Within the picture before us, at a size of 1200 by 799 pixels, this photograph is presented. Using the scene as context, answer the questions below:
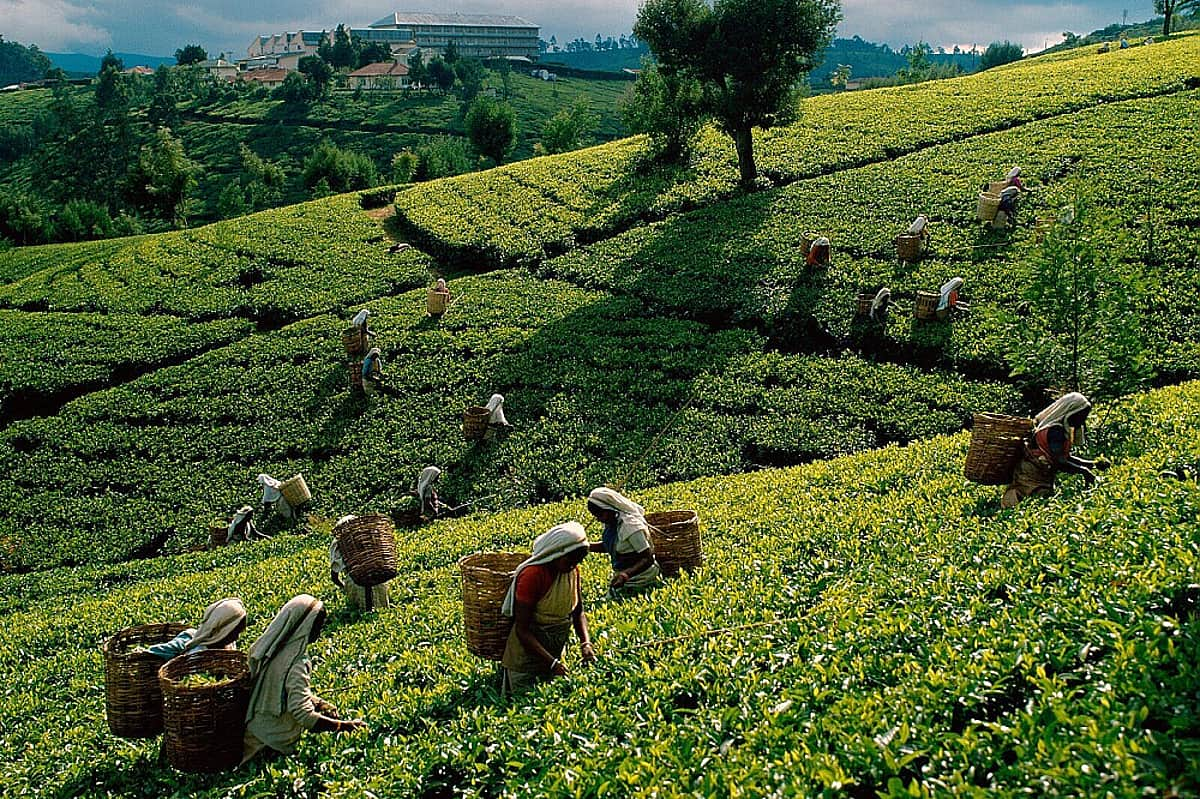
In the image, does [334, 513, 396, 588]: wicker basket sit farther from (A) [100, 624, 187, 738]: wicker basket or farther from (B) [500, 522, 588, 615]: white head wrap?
(B) [500, 522, 588, 615]: white head wrap

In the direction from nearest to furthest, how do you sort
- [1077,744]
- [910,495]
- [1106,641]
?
[1077,744]
[1106,641]
[910,495]

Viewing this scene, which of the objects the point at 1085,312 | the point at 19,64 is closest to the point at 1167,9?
the point at 1085,312

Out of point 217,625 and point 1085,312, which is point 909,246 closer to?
point 1085,312

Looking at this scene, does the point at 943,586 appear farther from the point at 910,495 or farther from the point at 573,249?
the point at 573,249

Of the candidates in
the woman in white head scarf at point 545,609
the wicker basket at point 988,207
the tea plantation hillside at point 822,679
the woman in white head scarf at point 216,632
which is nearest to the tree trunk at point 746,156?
the wicker basket at point 988,207

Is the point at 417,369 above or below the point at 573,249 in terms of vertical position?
below

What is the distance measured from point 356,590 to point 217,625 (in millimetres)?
3485

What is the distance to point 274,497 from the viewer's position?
59.2 ft

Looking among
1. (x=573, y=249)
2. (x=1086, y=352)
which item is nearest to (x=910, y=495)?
(x=1086, y=352)

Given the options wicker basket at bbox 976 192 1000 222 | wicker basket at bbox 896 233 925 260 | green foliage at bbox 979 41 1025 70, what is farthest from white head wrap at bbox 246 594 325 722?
green foliage at bbox 979 41 1025 70

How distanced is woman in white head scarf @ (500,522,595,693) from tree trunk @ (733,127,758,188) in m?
27.7

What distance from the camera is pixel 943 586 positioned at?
22.0 ft

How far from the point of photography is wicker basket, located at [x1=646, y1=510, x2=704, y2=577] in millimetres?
8984

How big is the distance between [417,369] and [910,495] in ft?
51.2
